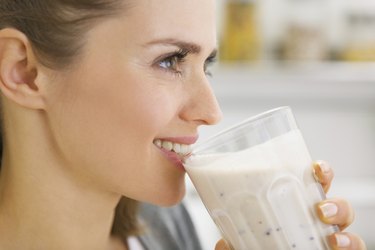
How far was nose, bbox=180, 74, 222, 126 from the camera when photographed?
111 centimetres

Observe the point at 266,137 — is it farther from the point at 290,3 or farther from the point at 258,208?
the point at 290,3

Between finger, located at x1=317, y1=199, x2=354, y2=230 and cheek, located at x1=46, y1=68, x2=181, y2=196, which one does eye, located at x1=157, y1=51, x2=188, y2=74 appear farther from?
finger, located at x1=317, y1=199, x2=354, y2=230

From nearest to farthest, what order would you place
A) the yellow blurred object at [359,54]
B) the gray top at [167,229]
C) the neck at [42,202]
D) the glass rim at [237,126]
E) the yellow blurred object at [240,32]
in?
the glass rim at [237,126]
the neck at [42,202]
the gray top at [167,229]
the yellow blurred object at [240,32]
the yellow blurred object at [359,54]

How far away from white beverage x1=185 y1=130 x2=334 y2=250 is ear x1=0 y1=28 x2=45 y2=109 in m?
0.34

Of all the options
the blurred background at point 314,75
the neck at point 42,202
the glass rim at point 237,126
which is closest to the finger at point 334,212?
the glass rim at point 237,126

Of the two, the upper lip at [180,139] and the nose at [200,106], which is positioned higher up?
the nose at [200,106]

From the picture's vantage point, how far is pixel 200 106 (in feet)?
3.65

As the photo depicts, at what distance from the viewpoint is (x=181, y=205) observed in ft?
5.30

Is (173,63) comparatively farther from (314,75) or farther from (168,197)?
Result: (314,75)

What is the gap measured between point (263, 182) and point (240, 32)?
5.78 feet

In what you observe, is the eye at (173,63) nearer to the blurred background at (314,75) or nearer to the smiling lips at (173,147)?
the smiling lips at (173,147)

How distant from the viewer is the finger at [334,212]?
3.34ft

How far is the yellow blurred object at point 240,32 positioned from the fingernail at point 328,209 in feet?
5.61

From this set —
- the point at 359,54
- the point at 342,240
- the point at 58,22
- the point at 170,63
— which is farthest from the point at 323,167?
the point at 359,54
